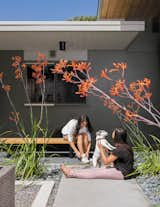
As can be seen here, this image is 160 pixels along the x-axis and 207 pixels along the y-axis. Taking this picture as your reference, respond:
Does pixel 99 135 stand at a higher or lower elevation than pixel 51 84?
lower

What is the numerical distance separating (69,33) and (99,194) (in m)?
4.87

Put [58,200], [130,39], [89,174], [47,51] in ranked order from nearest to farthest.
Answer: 1. [58,200]
2. [89,174]
3. [130,39]
4. [47,51]

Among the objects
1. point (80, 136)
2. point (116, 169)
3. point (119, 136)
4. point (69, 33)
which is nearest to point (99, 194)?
point (116, 169)

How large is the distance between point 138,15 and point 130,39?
2.15 meters

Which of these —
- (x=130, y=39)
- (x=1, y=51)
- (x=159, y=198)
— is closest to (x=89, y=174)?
(x=159, y=198)

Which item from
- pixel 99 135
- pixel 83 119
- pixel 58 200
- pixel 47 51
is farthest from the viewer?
pixel 47 51

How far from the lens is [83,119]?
9898 mm

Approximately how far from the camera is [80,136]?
9688mm

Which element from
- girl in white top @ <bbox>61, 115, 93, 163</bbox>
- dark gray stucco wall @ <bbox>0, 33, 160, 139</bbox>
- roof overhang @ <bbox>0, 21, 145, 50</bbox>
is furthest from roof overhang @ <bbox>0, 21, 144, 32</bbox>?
dark gray stucco wall @ <bbox>0, 33, 160, 139</bbox>

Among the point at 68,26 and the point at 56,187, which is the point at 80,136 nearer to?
the point at 68,26

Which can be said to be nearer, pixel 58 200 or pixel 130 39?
pixel 58 200

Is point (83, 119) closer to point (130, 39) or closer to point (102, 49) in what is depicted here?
point (130, 39)

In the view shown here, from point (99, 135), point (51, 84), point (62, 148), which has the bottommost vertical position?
point (62, 148)

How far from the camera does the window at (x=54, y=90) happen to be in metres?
12.8
